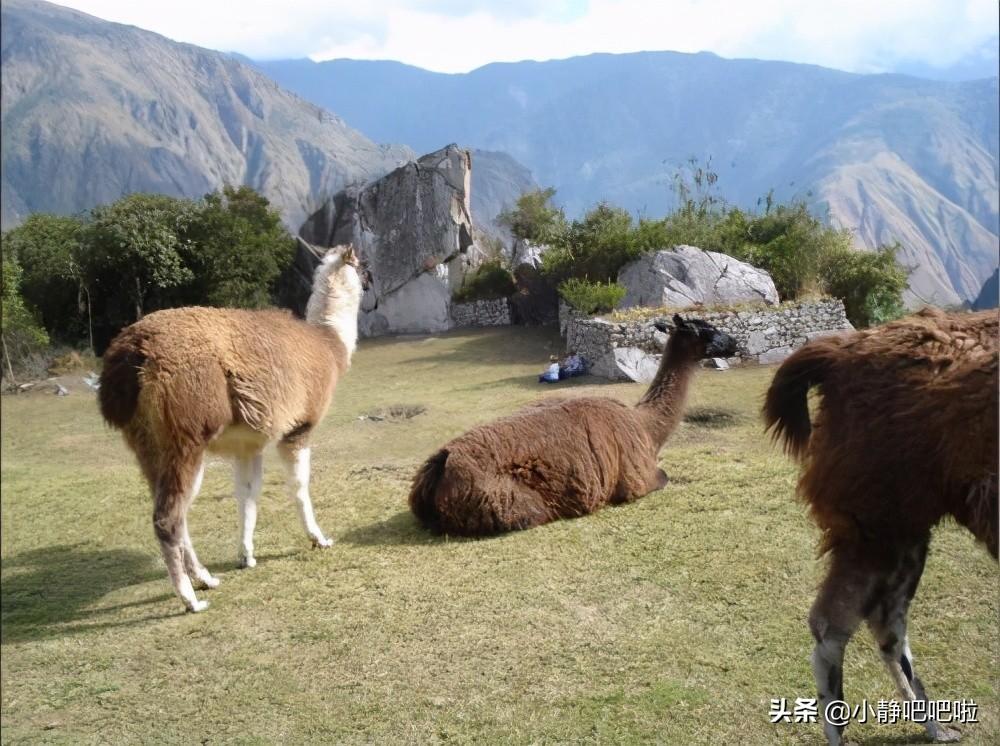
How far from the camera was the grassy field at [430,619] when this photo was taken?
1.99 m

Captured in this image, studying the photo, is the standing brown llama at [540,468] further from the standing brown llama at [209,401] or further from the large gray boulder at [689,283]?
the large gray boulder at [689,283]

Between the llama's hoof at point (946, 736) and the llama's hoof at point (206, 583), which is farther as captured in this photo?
the llama's hoof at point (206, 583)

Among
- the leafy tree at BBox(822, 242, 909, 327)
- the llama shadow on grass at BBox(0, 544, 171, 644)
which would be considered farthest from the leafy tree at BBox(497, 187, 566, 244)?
the llama shadow on grass at BBox(0, 544, 171, 644)

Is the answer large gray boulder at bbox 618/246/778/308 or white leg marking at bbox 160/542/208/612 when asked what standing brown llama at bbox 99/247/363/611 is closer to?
white leg marking at bbox 160/542/208/612

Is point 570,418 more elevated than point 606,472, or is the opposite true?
point 570,418

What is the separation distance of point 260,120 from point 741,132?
253 centimetres

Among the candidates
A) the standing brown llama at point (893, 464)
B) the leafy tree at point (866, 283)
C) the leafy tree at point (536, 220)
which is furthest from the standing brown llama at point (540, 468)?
the leafy tree at point (866, 283)

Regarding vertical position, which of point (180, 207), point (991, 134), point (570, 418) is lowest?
point (570, 418)

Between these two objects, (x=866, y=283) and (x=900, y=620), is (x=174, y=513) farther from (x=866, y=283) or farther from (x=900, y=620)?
(x=866, y=283)

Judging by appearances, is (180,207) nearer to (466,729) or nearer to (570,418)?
(570,418)

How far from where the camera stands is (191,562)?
3.13 metres

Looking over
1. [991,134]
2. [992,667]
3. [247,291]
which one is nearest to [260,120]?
[247,291]

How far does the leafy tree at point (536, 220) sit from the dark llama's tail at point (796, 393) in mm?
3677

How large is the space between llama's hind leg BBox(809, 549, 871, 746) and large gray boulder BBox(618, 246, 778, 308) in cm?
396
